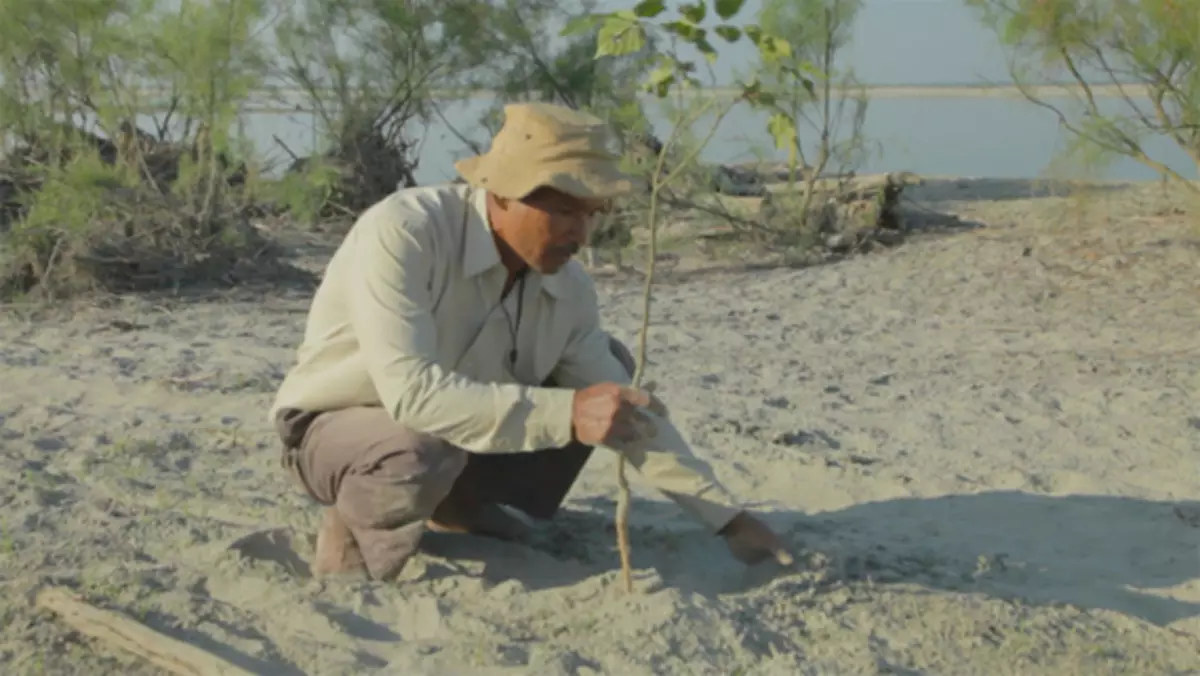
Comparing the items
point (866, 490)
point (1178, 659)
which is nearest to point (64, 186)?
point (866, 490)

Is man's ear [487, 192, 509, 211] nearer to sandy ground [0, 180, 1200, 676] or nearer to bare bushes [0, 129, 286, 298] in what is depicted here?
sandy ground [0, 180, 1200, 676]

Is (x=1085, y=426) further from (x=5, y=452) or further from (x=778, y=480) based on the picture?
(x=5, y=452)

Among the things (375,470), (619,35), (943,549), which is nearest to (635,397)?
(375,470)

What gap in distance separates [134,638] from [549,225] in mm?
1099

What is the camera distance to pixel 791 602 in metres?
2.93

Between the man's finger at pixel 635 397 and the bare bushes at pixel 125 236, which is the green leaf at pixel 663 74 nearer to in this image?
the man's finger at pixel 635 397

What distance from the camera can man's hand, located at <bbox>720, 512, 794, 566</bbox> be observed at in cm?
309

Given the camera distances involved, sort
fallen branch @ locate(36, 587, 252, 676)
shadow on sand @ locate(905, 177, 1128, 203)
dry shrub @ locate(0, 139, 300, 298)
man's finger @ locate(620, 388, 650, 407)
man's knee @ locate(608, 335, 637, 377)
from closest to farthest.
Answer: fallen branch @ locate(36, 587, 252, 676) < man's finger @ locate(620, 388, 650, 407) < man's knee @ locate(608, 335, 637, 377) < dry shrub @ locate(0, 139, 300, 298) < shadow on sand @ locate(905, 177, 1128, 203)

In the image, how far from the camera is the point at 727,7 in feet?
9.16

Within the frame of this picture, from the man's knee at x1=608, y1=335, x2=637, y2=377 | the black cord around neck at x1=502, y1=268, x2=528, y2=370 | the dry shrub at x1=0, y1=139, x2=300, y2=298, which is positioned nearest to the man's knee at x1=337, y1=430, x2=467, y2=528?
the black cord around neck at x1=502, y1=268, x2=528, y2=370

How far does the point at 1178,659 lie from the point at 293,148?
9196mm

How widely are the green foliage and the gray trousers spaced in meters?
6.09

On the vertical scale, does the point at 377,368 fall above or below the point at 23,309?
above

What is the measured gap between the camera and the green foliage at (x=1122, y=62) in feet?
26.3
